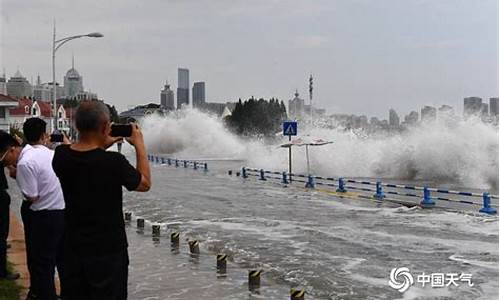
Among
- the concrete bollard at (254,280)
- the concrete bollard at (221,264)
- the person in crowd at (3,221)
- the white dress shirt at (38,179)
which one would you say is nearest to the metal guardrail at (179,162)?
the concrete bollard at (221,264)

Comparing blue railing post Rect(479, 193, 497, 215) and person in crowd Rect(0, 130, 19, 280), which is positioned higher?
person in crowd Rect(0, 130, 19, 280)

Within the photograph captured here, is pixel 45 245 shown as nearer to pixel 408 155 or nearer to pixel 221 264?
pixel 221 264

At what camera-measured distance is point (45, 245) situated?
5918mm

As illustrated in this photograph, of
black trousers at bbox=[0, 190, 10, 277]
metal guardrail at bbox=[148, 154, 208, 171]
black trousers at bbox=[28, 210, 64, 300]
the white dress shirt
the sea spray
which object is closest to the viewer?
the white dress shirt

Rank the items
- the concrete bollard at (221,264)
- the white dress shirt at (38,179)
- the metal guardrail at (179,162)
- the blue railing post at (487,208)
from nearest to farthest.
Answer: the white dress shirt at (38,179) → the concrete bollard at (221,264) → the blue railing post at (487,208) → the metal guardrail at (179,162)

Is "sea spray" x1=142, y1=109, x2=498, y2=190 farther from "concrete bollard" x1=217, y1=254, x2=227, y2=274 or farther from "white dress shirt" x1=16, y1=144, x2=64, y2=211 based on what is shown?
"white dress shirt" x1=16, y1=144, x2=64, y2=211

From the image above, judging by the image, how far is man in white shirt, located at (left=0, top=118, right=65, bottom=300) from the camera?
570 centimetres

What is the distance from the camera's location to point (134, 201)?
72.6 feet

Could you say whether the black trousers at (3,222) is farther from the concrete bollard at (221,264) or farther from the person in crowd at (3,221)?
the concrete bollard at (221,264)

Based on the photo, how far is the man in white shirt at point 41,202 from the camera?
570 cm

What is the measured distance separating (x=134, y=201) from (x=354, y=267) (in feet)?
41.6

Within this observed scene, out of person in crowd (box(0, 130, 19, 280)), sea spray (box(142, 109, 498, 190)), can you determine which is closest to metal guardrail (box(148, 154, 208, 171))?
sea spray (box(142, 109, 498, 190))

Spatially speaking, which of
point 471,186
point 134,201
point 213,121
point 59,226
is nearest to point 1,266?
point 59,226

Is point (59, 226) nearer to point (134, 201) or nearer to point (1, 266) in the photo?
point (1, 266)
